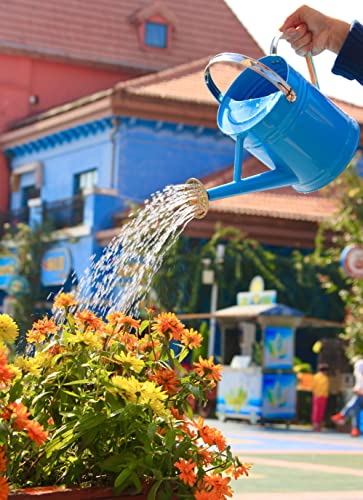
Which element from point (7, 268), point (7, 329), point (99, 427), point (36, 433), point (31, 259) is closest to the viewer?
point (36, 433)

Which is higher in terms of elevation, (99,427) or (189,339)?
(189,339)

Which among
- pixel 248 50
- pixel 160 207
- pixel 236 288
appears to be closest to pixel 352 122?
pixel 160 207

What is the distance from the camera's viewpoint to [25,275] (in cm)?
2697

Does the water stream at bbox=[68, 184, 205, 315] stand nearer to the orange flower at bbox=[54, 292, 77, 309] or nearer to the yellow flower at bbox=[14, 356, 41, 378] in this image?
the orange flower at bbox=[54, 292, 77, 309]

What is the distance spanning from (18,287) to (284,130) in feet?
76.4

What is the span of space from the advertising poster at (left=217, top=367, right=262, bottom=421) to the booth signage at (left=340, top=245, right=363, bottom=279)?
2264 millimetres

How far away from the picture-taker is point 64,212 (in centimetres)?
2689

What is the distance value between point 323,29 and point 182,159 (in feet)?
74.8

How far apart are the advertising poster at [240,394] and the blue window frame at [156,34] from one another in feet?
45.5

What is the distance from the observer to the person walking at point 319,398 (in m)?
18.5

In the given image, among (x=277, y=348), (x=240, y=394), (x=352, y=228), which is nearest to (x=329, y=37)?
(x=277, y=348)

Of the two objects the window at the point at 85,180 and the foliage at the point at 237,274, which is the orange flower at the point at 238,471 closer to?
the foliage at the point at 237,274

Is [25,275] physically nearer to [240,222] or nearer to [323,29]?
[240,222]

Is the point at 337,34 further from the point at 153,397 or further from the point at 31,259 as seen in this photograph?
the point at 31,259
